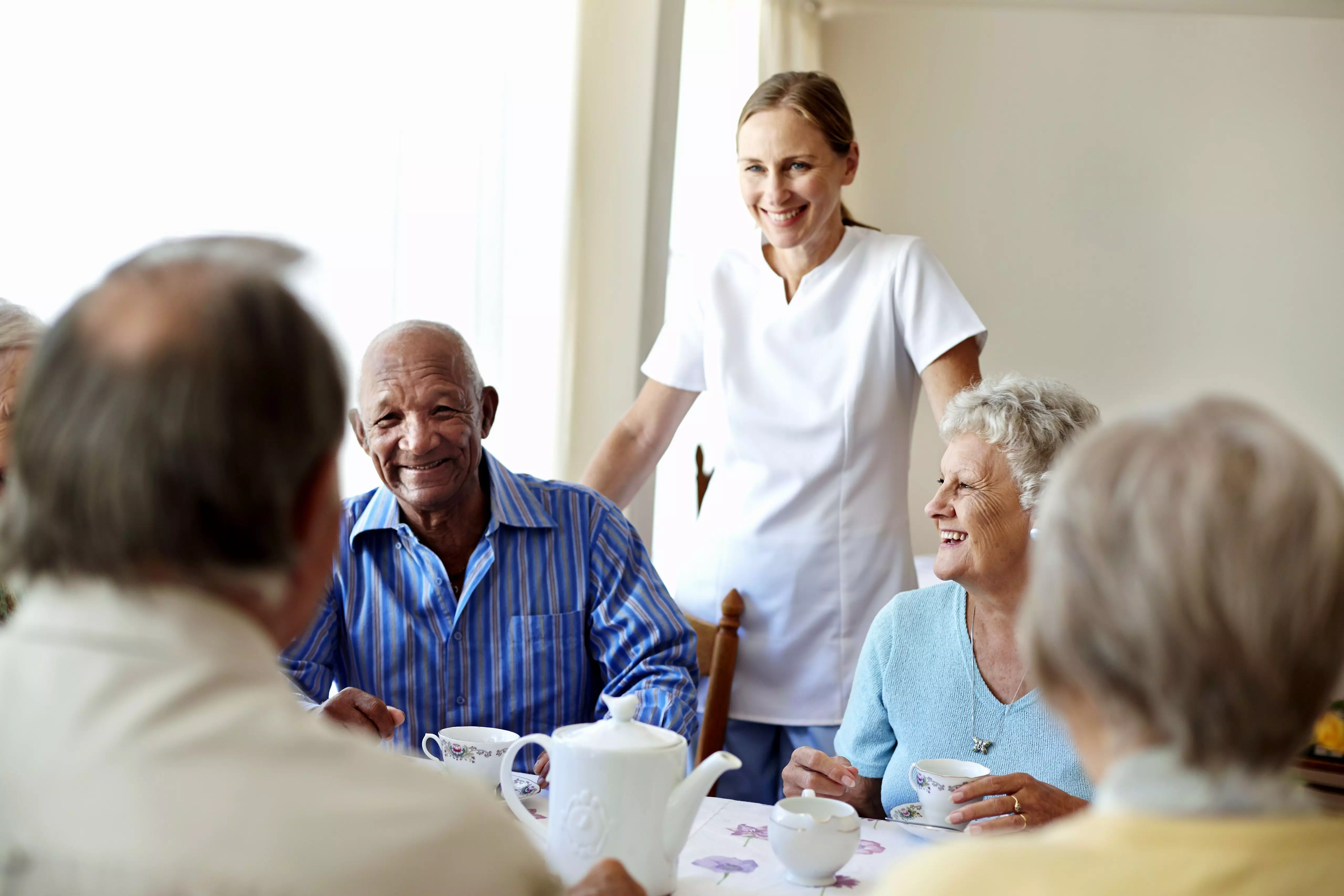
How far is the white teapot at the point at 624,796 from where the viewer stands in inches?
41.1

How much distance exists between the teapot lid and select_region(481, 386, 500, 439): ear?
29.1 inches

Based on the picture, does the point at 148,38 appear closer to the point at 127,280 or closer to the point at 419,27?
the point at 419,27

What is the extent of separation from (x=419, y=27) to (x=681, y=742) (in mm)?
1588

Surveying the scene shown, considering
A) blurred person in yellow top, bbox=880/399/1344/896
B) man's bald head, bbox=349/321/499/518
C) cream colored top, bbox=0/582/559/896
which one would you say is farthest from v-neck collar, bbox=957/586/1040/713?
cream colored top, bbox=0/582/559/896

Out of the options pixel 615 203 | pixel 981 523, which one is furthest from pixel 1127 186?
pixel 981 523

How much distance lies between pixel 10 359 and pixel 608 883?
102cm

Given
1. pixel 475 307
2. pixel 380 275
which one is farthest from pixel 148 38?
pixel 475 307

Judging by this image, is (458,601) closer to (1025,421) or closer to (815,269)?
(1025,421)

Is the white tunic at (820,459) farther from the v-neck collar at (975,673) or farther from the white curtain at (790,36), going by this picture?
the white curtain at (790,36)

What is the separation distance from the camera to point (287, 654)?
1.58 meters

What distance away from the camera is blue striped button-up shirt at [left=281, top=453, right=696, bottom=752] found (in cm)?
162

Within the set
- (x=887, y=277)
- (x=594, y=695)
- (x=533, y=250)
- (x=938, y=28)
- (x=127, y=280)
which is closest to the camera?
(x=127, y=280)

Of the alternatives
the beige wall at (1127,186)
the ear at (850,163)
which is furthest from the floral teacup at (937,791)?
the beige wall at (1127,186)

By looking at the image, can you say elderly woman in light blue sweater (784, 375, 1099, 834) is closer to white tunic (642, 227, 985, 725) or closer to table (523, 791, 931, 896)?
table (523, 791, 931, 896)
